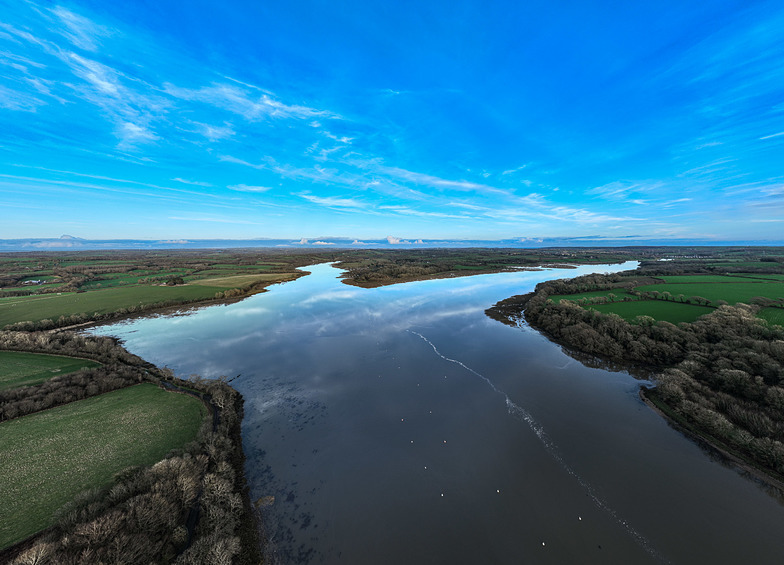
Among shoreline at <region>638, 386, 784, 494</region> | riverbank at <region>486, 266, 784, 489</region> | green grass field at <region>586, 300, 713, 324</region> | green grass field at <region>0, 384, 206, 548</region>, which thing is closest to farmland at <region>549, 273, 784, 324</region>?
green grass field at <region>586, 300, 713, 324</region>

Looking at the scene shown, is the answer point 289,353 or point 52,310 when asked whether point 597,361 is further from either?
point 52,310

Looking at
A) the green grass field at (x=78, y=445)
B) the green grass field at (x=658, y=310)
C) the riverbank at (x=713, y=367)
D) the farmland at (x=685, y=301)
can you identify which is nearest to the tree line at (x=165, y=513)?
the green grass field at (x=78, y=445)

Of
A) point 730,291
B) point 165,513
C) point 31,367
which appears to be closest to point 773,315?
point 730,291

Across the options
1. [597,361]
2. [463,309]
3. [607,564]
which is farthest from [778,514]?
[463,309]

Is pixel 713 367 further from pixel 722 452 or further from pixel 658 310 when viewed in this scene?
pixel 658 310

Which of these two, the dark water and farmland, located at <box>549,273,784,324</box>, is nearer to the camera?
the dark water

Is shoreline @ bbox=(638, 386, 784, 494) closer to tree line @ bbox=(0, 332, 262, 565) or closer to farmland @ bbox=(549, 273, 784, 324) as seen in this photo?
farmland @ bbox=(549, 273, 784, 324)
